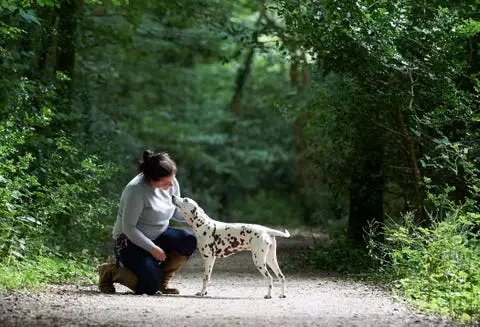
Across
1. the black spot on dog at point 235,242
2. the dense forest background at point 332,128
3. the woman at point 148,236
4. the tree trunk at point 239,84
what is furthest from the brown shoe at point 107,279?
the tree trunk at point 239,84

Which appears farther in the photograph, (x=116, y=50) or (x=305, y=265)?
(x=116, y=50)

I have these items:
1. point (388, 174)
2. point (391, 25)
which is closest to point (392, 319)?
point (391, 25)

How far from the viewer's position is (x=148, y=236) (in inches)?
364

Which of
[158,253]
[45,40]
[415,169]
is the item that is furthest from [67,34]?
[158,253]

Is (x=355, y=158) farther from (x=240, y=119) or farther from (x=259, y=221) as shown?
(x=240, y=119)

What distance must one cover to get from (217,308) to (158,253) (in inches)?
47.3

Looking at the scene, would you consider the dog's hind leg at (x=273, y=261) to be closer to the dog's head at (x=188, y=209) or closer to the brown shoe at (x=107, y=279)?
the dog's head at (x=188, y=209)

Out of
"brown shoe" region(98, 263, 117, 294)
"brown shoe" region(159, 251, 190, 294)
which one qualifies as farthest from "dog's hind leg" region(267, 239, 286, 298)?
"brown shoe" region(98, 263, 117, 294)

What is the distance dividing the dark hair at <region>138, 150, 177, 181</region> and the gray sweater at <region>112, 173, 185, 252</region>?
14cm

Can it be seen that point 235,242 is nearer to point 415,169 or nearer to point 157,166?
point 157,166

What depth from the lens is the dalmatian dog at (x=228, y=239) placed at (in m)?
8.92

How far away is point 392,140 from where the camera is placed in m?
13.4

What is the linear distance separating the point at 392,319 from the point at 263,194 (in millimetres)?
25176

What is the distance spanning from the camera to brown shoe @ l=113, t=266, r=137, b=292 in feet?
29.9
